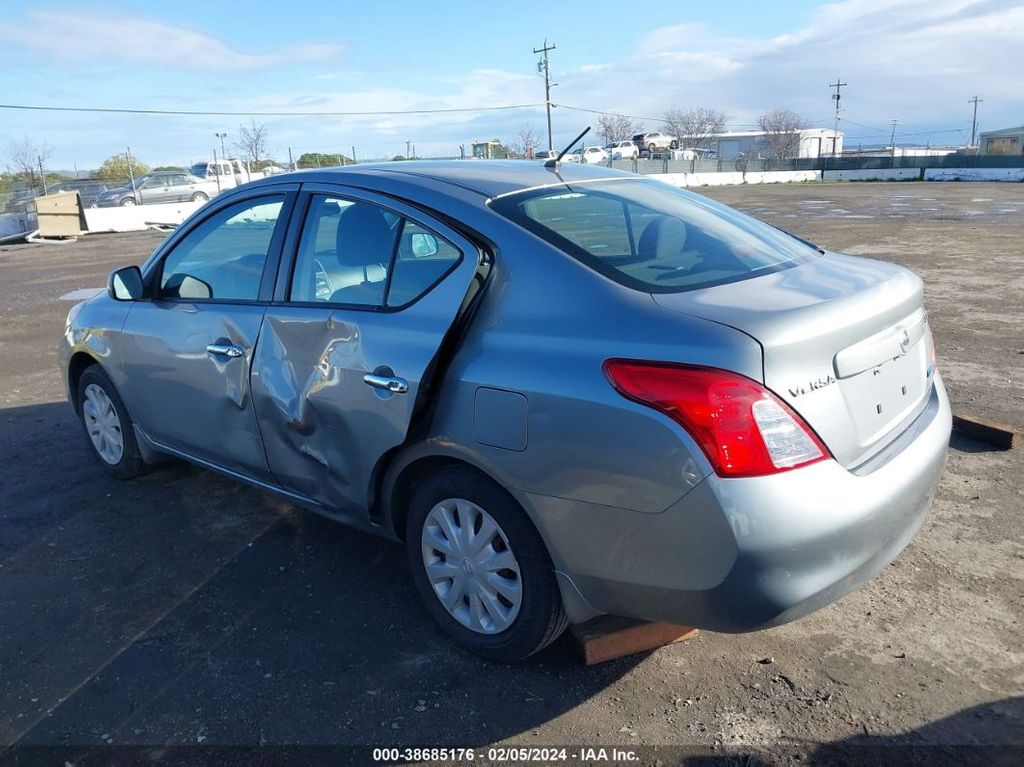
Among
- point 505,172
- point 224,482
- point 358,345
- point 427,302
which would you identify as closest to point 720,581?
point 427,302

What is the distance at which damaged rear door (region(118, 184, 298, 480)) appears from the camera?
345 cm

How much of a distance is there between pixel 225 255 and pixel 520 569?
2.28 m

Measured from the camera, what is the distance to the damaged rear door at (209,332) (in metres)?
3.45

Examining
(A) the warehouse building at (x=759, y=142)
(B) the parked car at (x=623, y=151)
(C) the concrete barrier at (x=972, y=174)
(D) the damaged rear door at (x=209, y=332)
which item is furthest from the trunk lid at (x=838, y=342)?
(A) the warehouse building at (x=759, y=142)

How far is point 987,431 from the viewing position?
453 cm

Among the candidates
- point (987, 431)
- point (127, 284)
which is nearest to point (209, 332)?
point (127, 284)

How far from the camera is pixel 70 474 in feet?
A: 15.8

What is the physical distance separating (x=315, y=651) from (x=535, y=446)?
1294mm

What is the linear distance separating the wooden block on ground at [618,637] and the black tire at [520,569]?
122 mm

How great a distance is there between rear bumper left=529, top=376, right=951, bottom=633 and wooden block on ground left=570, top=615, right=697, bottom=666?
26 cm

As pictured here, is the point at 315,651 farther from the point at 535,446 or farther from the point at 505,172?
the point at 505,172

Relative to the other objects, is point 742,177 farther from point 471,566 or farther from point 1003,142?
point 471,566

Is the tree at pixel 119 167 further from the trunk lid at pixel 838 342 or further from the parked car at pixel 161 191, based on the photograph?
the trunk lid at pixel 838 342

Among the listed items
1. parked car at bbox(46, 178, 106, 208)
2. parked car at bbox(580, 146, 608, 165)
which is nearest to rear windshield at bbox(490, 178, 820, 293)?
parked car at bbox(46, 178, 106, 208)
